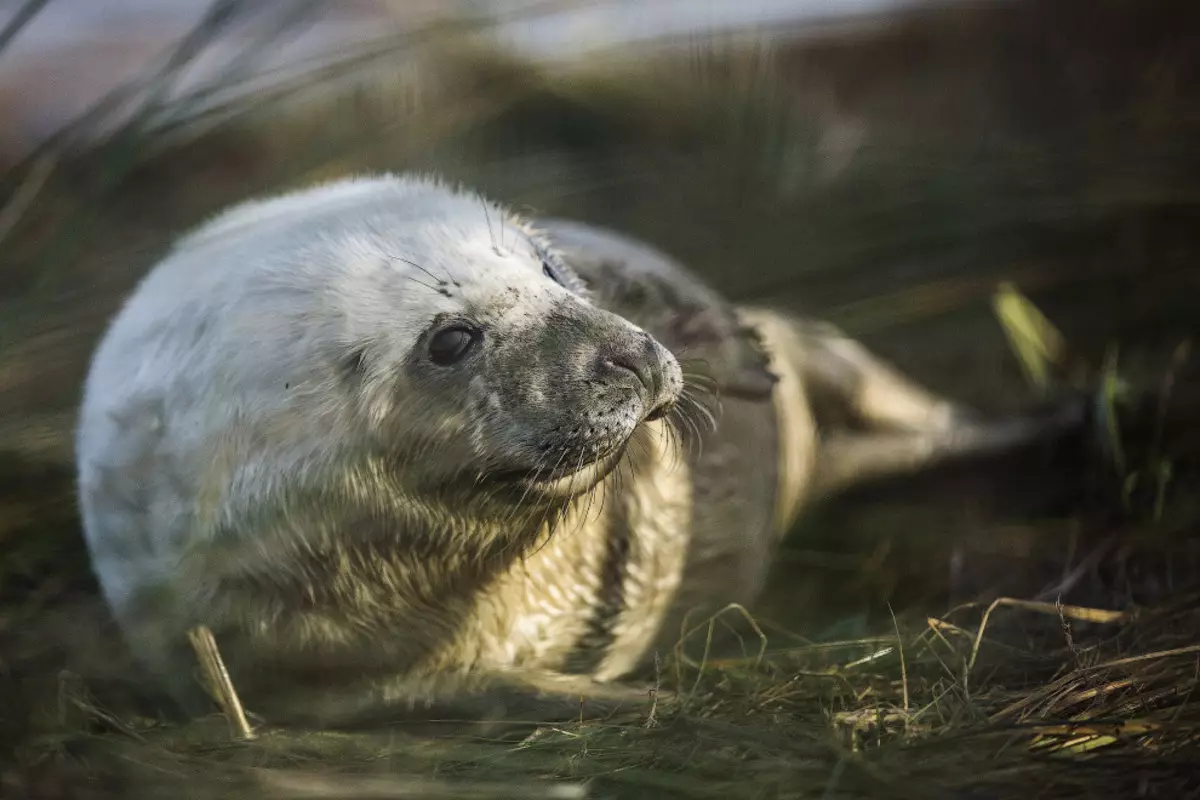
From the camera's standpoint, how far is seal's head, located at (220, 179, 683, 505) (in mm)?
1737

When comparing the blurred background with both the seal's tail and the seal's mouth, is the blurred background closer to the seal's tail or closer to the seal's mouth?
the seal's tail

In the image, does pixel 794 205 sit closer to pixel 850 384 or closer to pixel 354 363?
pixel 850 384

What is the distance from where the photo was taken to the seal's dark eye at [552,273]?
200 centimetres

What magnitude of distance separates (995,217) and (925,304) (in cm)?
40

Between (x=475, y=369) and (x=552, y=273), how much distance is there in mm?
332

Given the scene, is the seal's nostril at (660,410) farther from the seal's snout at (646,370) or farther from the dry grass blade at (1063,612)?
the dry grass blade at (1063,612)

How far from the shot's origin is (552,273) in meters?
2.02

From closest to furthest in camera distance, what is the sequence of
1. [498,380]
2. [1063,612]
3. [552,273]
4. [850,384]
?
[498,380]
[552,273]
[1063,612]
[850,384]

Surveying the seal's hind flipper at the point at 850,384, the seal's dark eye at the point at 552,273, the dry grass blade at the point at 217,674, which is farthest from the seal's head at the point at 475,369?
the seal's hind flipper at the point at 850,384

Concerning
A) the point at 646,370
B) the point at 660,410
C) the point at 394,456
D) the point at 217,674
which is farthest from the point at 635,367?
the point at 217,674

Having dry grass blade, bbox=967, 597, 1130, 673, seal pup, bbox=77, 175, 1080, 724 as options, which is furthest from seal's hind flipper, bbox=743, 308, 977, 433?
dry grass blade, bbox=967, 597, 1130, 673

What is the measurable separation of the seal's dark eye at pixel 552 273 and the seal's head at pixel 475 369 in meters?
0.16

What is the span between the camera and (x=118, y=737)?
183 cm

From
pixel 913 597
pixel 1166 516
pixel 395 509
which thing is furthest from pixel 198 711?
pixel 1166 516
